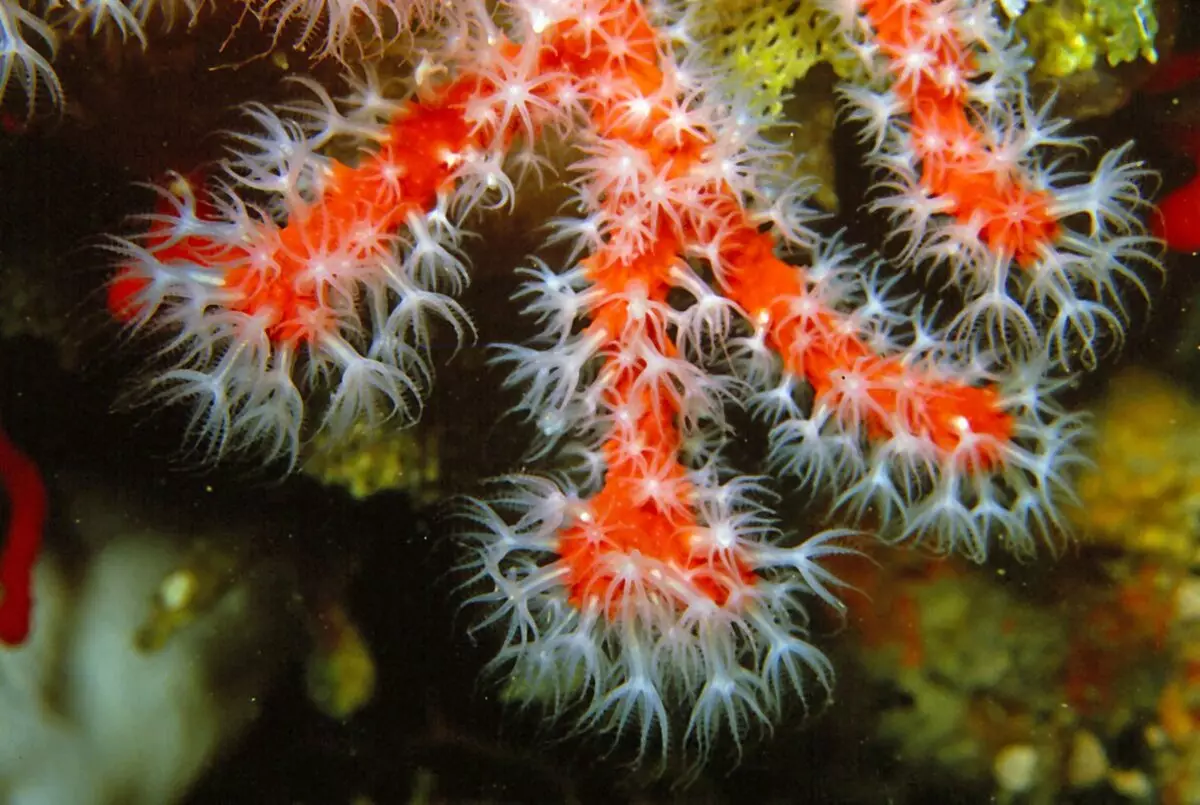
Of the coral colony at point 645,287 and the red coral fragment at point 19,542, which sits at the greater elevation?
the coral colony at point 645,287

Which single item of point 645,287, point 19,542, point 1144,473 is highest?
point 645,287

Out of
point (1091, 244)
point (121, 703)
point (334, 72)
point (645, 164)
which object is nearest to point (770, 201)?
point (645, 164)

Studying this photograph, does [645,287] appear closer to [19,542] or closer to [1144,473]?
[1144,473]

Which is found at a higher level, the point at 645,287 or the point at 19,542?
the point at 645,287

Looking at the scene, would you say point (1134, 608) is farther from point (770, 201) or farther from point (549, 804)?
point (549, 804)

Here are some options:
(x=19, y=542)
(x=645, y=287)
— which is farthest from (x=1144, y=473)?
(x=19, y=542)

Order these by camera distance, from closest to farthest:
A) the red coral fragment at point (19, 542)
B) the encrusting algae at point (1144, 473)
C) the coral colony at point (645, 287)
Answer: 1. the coral colony at point (645, 287)
2. the red coral fragment at point (19, 542)
3. the encrusting algae at point (1144, 473)

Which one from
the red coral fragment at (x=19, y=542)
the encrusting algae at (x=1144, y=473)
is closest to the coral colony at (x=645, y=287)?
the encrusting algae at (x=1144, y=473)

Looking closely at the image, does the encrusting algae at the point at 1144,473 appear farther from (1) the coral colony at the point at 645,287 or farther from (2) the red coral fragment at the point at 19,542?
(2) the red coral fragment at the point at 19,542
